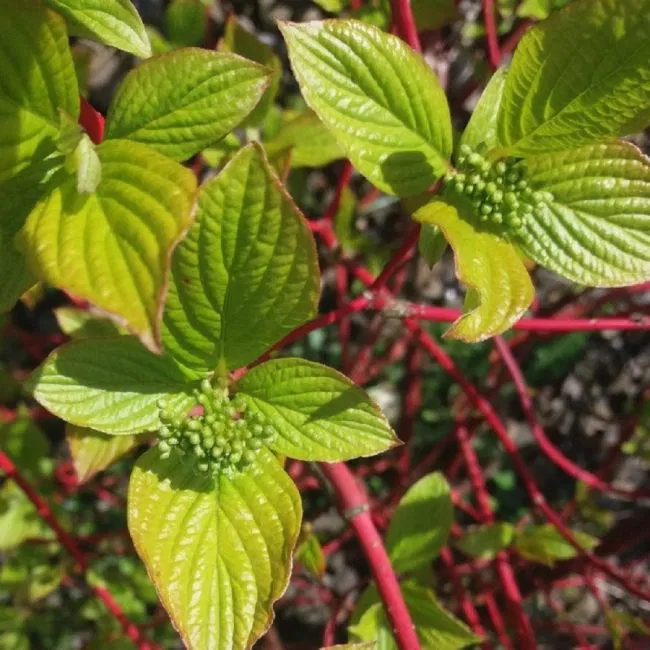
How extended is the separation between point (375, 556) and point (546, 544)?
2.27 ft

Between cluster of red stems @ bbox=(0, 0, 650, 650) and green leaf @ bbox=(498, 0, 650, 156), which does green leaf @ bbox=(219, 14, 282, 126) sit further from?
green leaf @ bbox=(498, 0, 650, 156)

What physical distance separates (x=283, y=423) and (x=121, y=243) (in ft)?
0.79

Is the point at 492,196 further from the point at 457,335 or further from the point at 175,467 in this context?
the point at 175,467

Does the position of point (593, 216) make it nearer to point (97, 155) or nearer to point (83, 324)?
point (97, 155)

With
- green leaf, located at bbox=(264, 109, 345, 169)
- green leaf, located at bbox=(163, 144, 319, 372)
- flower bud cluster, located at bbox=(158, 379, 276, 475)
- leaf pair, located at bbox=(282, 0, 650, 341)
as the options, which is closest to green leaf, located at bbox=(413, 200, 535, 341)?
leaf pair, located at bbox=(282, 0, 650, 341)

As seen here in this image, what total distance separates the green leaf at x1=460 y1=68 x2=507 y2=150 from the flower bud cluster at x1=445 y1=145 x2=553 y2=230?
0.10ft

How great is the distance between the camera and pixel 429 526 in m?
1.09

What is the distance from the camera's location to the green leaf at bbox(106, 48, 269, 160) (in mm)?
573

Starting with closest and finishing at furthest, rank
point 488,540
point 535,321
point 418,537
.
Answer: point 535,321 → point 418,537 → point 488,540

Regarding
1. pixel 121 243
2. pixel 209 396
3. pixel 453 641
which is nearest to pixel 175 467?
pixel 209 396

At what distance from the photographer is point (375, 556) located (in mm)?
792

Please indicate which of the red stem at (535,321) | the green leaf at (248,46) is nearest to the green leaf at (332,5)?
the green leaf at (248,46)

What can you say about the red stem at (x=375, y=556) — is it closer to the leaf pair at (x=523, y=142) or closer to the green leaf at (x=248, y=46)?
the leaf pair at (x=523, y=142)

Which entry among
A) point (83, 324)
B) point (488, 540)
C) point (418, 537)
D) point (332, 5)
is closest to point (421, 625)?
point (418, 537)
